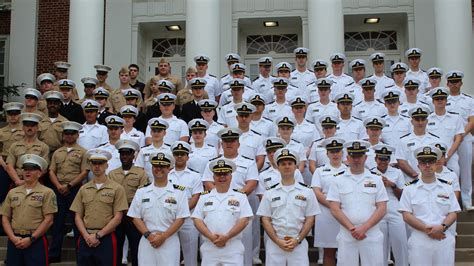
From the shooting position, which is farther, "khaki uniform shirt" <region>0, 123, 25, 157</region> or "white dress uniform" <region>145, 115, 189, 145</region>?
"white dress uniform" <region>145, 115, 189, 145</region>

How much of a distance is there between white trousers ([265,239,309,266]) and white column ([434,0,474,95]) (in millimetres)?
7672

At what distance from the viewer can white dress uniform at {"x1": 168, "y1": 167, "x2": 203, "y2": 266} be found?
294 inches

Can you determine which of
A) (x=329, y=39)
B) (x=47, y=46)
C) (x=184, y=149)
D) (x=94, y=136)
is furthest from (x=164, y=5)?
(x=184, y=149)

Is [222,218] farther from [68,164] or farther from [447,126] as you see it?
[447,126]

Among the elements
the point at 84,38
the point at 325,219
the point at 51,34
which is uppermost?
the point at 51,34

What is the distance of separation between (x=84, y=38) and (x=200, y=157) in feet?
22.5

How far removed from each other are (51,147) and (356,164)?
450cm

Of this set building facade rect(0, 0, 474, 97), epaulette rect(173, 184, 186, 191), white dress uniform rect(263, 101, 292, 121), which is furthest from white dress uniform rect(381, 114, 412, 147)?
building facade rect(0, 0, 474, 97)

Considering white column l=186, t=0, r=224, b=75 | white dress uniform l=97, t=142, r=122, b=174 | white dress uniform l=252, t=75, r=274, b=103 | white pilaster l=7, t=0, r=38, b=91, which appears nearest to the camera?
white dress uniform l=97, t=142, r=122, b=174

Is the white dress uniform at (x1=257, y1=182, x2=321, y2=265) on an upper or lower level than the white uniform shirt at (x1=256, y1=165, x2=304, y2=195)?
lower

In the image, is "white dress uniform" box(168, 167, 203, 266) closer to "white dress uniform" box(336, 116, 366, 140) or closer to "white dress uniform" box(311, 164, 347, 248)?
"white dress uniform" box(311, 164, 347, 248)

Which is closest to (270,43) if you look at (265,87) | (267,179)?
(265,87)

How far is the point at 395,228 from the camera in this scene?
24.5ft

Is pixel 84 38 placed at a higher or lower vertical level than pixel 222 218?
higher
